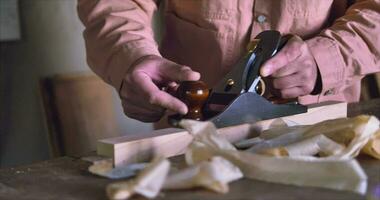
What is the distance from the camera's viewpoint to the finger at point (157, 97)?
3.18 feet

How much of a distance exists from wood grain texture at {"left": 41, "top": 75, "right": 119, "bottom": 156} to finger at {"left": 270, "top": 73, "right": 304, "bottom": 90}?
88cm

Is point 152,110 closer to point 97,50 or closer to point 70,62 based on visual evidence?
point 97,50

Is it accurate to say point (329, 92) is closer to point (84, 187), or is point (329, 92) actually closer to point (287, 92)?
point (287, 92)

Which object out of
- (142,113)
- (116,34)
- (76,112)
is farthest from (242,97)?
(76,112)

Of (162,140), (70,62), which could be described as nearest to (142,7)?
(162,140)

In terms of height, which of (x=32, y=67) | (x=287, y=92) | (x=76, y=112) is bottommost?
(x=76, y=112)

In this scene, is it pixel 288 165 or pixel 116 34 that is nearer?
pixel 288 165

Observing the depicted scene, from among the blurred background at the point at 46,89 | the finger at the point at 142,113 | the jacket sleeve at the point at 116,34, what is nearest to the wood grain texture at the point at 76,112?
the blurred background at the point at 46,89

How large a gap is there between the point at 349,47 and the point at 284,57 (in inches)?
8.4

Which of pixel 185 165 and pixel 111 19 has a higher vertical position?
pixel 111 19

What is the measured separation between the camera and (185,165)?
800 mm

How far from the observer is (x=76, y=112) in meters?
1.89

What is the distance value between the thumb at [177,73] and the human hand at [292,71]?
13 centimetres

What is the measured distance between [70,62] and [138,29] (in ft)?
2.46
